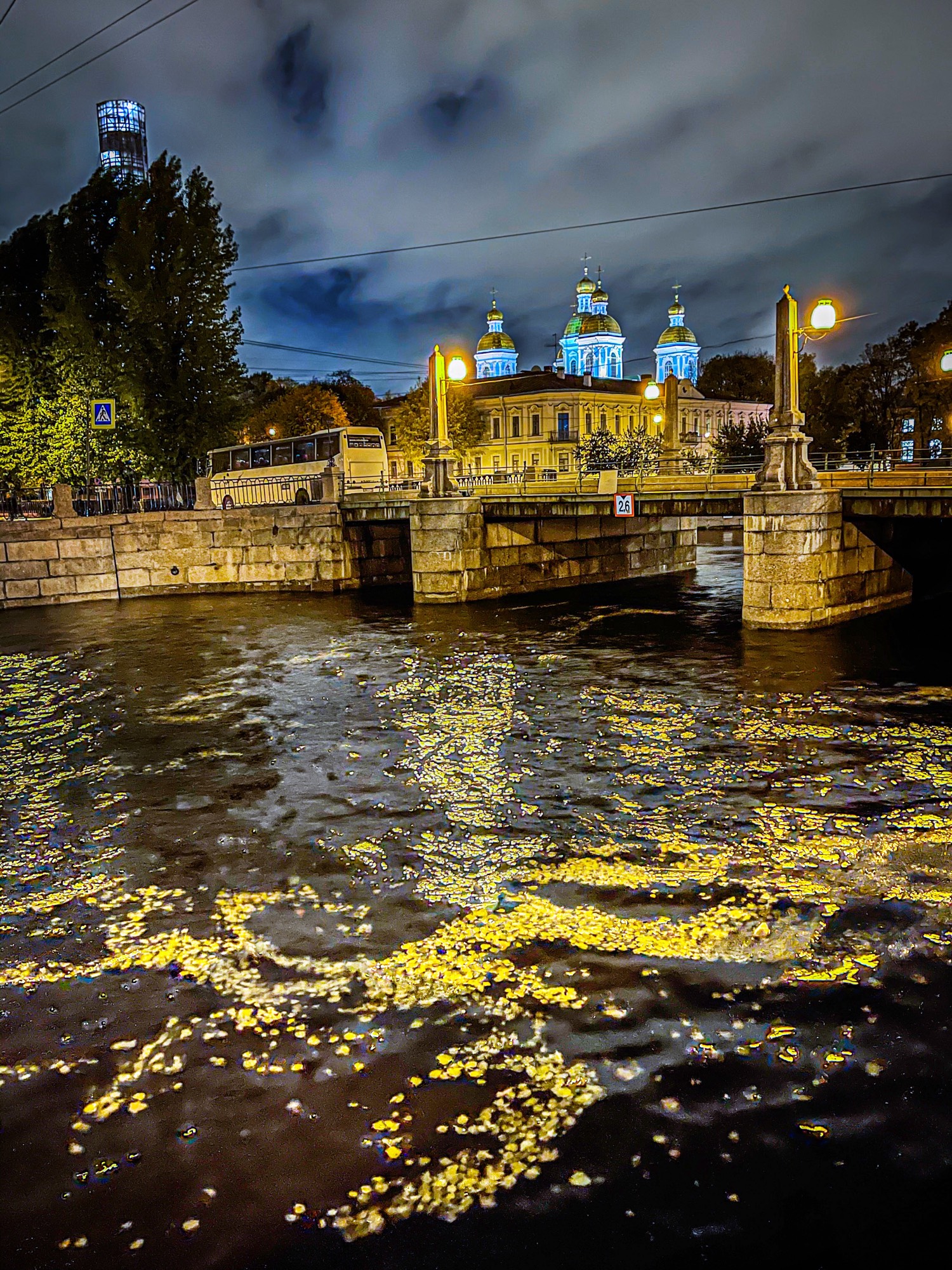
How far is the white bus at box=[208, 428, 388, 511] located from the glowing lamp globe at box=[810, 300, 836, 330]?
67.8 feet

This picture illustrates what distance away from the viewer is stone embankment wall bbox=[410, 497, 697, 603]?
2736 centimetres

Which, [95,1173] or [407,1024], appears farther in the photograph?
[407,1024]

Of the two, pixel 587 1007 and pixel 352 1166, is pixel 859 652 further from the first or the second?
pixel 352 1166

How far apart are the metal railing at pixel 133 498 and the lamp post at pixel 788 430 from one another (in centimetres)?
2106

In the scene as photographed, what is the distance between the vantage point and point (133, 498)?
35938 millimetres

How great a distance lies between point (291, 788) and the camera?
1109cm

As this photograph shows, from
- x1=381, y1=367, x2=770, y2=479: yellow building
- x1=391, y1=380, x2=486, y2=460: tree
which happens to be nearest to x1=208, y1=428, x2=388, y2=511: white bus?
x1=391, y1=380, x2=486, y2=460: tree

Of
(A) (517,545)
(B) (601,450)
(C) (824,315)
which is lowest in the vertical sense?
(A) (517,545)

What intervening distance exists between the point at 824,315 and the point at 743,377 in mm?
97271

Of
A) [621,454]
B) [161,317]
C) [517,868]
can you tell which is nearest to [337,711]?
[517,868]

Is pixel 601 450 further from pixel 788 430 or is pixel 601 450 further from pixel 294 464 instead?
pixel 788 430

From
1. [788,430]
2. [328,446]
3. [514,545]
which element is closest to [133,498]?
[328,446]

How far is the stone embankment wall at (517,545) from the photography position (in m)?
27.4

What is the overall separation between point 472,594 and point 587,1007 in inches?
879
